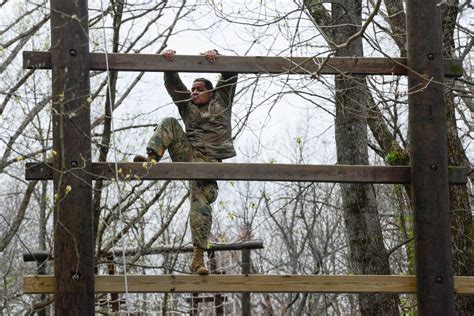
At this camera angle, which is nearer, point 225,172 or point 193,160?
point 225,172

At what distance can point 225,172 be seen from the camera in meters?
5.38

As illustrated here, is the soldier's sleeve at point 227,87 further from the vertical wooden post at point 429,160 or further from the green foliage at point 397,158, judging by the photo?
the green foliage at point 397,158

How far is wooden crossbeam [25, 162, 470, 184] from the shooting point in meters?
5.32

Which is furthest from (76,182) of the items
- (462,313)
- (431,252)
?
(462,313)

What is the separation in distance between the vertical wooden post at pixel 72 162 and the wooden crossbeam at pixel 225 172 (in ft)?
0.41

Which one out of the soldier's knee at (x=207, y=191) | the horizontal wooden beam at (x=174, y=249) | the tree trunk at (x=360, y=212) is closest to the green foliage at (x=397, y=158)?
the tree trunk at (x=360, y=212)

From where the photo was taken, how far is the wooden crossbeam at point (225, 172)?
532 cm

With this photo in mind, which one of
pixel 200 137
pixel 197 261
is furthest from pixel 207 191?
pixel 197 261

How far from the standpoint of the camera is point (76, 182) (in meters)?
5.18

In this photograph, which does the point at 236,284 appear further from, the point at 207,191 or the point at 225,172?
the point at 207,191

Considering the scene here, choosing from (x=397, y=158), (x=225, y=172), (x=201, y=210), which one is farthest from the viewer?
(x=397, y=158)

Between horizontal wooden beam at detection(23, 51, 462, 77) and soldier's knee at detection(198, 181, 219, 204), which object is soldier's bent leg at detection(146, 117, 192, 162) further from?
horizontal wooden beam at detection(23, 51, 462, 77)

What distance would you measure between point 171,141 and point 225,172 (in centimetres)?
58

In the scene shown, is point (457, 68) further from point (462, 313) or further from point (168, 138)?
point (462, 313)
